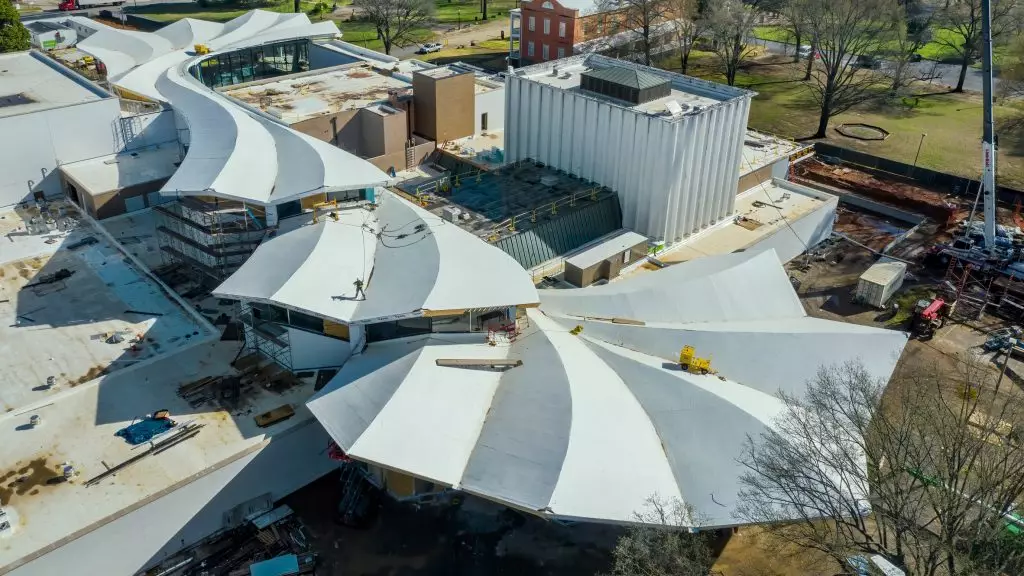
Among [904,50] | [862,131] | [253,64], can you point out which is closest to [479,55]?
[253,64]

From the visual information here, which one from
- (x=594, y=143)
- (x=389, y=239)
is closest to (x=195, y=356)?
(x=389, y=239)

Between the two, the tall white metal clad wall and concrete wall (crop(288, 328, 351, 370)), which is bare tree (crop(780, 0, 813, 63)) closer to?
the tall white metal clad wall

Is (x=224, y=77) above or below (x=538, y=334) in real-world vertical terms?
above

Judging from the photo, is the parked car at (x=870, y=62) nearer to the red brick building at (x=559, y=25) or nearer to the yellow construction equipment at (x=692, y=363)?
the red brick building at (x=559, y=25)

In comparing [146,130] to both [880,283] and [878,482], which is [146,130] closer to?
[880,283]

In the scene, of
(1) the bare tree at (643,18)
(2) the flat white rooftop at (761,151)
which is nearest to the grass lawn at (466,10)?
(1) the bare tree at (643,18)

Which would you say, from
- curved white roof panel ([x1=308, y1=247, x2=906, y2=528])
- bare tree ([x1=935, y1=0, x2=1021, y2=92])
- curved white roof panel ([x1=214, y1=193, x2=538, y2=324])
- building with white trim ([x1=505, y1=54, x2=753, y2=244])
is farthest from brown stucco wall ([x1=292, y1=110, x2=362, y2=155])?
bare tree ([x1=935, y1=0, x2=1021, y2=92])

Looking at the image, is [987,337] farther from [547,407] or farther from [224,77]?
[224,77]
